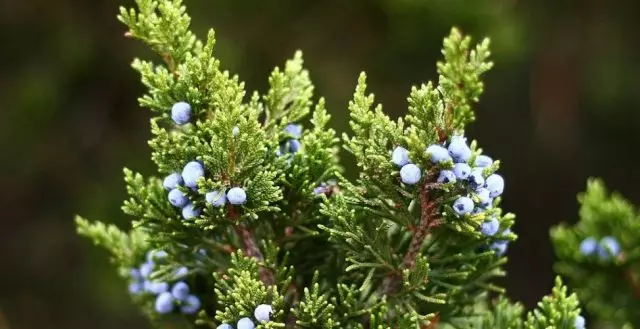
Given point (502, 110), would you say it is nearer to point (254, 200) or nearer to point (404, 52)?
point (404, 52)

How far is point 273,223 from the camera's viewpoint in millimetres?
1172

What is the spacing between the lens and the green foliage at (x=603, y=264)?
1.53 meters

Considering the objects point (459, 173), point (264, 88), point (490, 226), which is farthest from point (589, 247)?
point (264, 88)

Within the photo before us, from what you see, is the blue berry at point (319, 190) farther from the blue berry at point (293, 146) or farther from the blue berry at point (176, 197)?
the blue berry at point (176, 197)

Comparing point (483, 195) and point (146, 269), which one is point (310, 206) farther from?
point (146, 269)

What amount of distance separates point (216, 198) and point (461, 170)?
0.33m

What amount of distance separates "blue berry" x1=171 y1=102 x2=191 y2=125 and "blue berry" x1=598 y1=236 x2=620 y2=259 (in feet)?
Answer: 3.02

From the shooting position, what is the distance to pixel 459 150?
0.96 metres

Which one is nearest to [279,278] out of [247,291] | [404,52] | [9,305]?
[247,291]

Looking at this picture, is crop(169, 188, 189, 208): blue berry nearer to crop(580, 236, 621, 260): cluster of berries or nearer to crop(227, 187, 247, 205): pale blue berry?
crop(227, 187, 247, 205): pale blue berry

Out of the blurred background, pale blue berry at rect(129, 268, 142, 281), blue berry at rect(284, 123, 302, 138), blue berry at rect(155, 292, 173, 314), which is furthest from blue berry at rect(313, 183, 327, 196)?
the blurred background

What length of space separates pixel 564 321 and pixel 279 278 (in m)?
0.44

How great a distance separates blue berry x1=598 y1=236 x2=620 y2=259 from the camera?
151cm

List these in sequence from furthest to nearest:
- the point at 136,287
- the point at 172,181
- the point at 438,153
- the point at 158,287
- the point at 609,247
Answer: the point at 609,247 → the point at 136,287 → the point at 158,287 → the point at 172,181 → the point at 438,153
